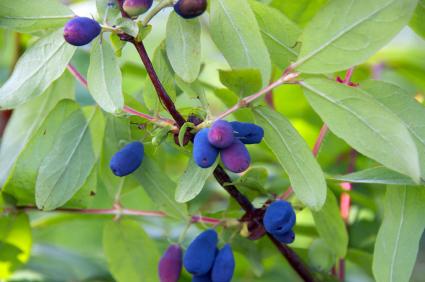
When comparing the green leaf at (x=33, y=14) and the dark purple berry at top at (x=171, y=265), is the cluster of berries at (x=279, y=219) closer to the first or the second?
the dark purple berry at top at (x=171, y=265)

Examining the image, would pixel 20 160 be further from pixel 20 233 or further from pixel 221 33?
pixel 221 33

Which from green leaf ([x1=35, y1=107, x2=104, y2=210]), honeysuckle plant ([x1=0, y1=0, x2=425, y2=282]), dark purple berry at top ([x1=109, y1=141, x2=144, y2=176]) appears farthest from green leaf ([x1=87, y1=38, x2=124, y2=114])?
green leaf ([x1=35, y1=107, x2=104, y2=210])

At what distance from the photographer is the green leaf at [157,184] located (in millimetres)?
1402

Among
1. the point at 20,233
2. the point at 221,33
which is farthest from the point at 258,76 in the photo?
the point at 20,233

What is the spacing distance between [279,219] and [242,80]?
24cm

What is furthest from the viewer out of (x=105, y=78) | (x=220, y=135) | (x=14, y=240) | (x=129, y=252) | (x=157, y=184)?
(x=14, y=240)

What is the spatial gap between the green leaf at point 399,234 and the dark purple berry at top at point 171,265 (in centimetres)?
34

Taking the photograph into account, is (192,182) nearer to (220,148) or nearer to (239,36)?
(220,148)

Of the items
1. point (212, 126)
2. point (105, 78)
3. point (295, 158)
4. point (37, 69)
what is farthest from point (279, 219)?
point (37, 69)

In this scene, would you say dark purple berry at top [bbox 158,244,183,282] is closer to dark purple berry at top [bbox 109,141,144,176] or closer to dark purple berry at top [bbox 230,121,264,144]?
dark purple berry at top [bbox 109,141,144,176]

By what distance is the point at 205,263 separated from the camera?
123 centimetres

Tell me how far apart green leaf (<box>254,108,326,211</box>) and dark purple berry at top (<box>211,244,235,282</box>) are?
0.20 metres

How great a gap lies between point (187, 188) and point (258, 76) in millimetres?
211

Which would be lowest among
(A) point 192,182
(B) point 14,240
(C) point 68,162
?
(B) point 14,240
